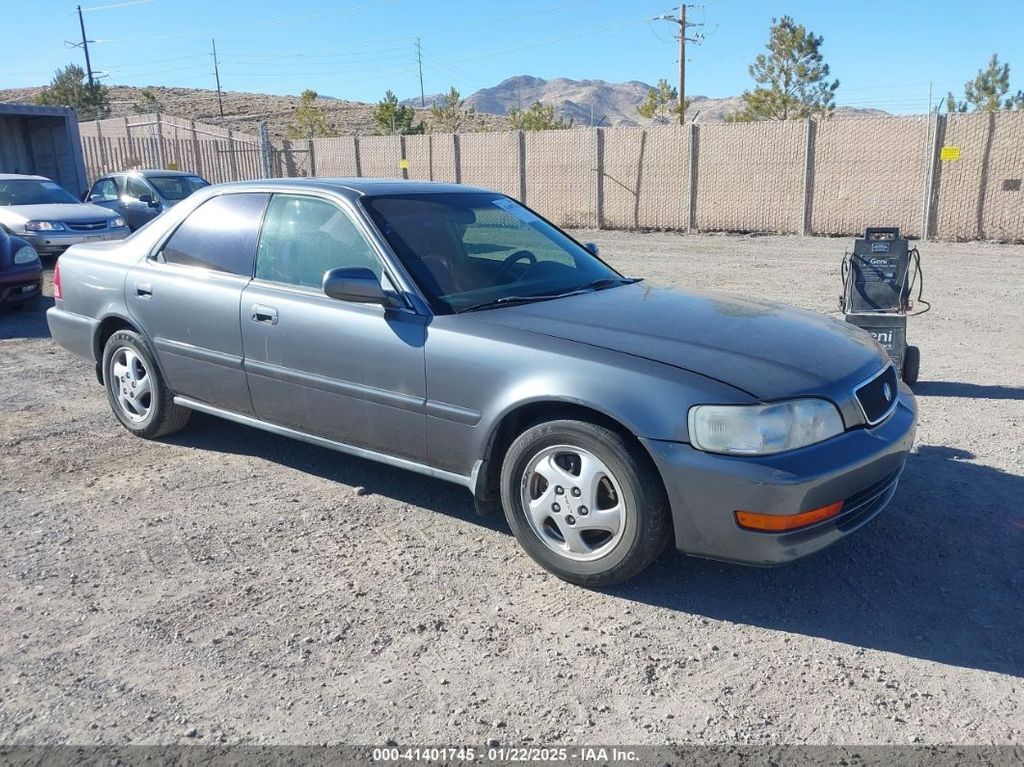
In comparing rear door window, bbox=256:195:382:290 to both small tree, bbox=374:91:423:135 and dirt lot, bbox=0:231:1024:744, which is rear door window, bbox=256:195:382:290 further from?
small tree, bbox=374:91:423:135

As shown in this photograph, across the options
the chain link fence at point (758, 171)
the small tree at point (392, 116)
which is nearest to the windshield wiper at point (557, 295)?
the chain link fence at point (758, 171)

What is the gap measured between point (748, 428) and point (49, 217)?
1326 centimetres

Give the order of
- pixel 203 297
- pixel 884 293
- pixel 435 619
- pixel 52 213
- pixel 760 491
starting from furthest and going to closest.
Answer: pixel 52 213 → pixel 884 293 → pixel 203 297 → pixel 435 619 → pixel 760 491

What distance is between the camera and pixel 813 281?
12.1 m

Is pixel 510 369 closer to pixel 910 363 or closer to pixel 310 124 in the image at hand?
pixel 910 363

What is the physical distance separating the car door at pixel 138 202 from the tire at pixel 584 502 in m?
14.9

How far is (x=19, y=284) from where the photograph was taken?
32.1ft

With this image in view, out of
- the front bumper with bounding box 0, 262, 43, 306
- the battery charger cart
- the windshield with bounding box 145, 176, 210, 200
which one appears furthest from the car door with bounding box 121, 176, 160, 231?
the battery charger cart

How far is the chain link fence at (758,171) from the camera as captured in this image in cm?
1716

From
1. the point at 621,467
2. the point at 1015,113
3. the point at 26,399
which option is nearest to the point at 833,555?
the point at 621,467

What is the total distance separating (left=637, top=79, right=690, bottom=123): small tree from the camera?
39906mm

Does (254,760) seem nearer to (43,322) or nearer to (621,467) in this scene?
(621,467)

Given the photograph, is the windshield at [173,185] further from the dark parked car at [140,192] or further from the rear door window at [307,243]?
the rear door window at [307,243]

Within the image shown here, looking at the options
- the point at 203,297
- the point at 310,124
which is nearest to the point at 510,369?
the point at 203,297
